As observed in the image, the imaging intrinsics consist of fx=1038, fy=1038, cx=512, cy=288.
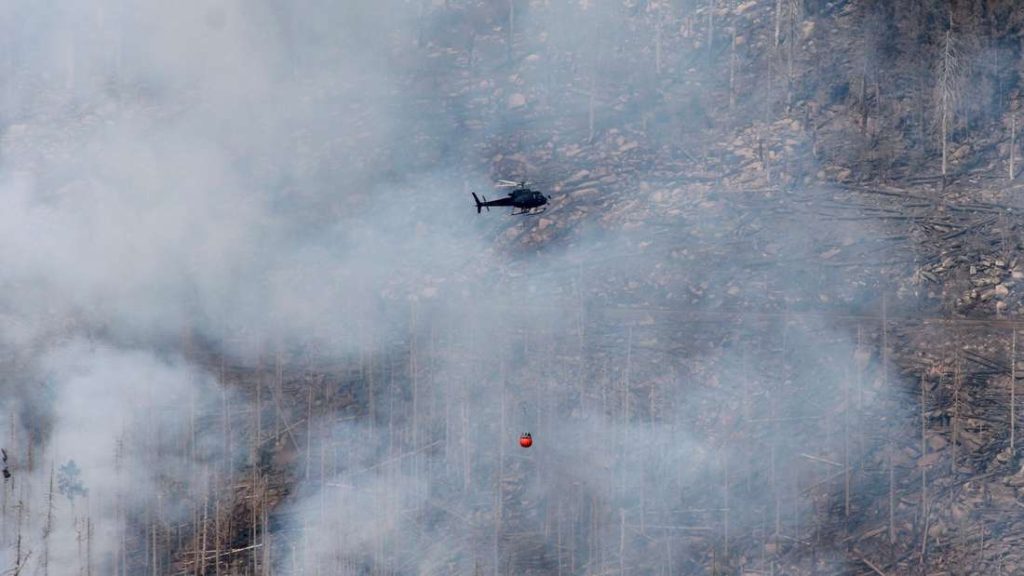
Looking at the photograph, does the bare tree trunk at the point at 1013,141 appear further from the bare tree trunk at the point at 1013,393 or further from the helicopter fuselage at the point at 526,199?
the helicopter fuselage at the point at 526,199

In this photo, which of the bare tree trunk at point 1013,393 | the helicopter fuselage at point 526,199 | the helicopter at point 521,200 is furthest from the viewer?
the helicopter fuselage at point 526,199

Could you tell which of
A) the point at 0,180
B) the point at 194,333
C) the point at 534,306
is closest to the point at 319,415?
the point at 194,333

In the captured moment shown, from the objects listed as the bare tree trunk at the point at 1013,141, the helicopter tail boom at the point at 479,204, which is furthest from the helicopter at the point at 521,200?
the bare tree trunk at the point at 1013,141

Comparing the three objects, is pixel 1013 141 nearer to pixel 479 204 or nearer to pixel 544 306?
pixel 544 306

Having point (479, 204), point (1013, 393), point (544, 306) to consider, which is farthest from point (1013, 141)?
point (479, 204)

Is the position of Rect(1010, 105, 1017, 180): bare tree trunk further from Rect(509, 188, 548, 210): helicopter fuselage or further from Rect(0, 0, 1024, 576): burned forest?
Rect(509, 188, 548, 210): helicopter fuselage

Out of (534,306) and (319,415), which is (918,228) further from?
(319,415)

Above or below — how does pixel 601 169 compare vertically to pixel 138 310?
above

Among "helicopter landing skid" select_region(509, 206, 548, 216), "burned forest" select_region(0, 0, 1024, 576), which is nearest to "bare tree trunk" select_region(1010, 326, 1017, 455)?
"burned forest" select_region(0, 0, 1024, 576)
